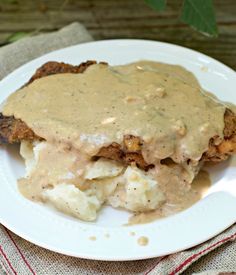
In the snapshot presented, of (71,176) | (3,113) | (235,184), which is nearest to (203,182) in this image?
(235,184)

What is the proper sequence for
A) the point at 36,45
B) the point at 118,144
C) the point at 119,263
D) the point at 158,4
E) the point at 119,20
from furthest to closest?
the point at 119,20
the point at 36,45
the point at 158,4
the point at 118,144
the point at 119,263

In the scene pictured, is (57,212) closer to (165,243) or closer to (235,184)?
(165,243)

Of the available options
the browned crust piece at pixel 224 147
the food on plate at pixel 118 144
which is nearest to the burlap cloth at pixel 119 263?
the food on plate at pixel 118 144

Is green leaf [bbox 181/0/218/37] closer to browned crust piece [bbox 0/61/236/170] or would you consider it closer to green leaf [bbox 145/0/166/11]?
green leaf [bbox 145/0/166/11]

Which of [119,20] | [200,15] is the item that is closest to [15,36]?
[119,20]

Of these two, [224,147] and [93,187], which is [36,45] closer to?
[93,187]
